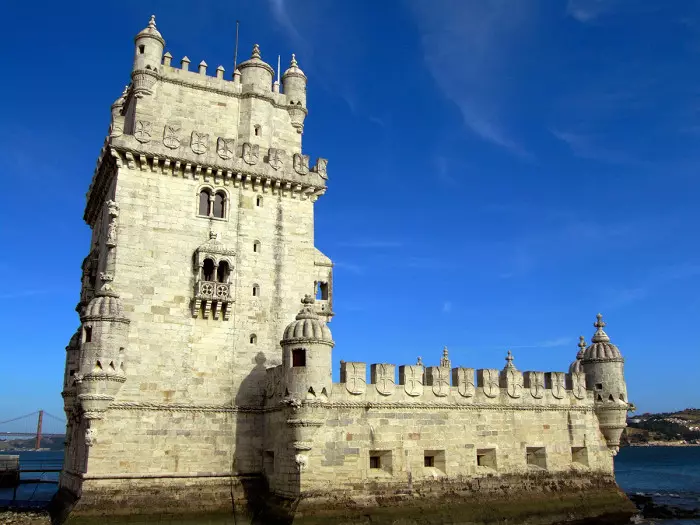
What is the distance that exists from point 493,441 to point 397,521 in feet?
20.3

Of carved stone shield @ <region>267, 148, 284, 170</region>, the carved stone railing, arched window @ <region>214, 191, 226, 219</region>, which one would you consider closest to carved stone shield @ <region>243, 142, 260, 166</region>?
carved stone shield @ <region>267, 148, 284, 170</region>

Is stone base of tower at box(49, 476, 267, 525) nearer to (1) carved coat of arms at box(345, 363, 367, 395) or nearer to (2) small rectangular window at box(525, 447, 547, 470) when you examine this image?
(1) carved coat of arms at box(345, 363, 367, 395)

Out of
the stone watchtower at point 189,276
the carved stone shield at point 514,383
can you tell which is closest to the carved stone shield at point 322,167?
the stone watchtower at point 189,276

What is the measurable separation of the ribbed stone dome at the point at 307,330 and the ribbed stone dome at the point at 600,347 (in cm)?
1474

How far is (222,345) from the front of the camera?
26.8m

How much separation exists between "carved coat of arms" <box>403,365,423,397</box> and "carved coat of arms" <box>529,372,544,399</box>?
20.1 ft

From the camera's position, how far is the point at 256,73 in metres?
31.0

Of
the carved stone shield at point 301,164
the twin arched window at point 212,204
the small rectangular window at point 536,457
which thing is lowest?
the small rectangular window at point 536,457

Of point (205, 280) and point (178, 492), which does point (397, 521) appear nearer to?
point (178, 492)

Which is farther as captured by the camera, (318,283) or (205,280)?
(318,283)

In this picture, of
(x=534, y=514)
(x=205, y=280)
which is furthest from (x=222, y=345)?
(x=534, y=514)

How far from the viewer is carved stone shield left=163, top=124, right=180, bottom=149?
2734cm

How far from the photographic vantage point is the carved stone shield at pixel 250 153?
1136 inches

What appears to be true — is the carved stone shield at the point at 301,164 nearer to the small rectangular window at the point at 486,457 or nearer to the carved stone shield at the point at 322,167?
the carved stone shield at the point at 322,167
